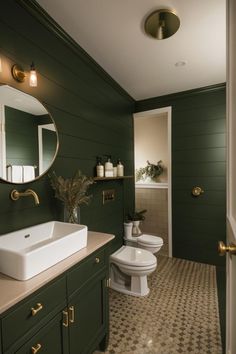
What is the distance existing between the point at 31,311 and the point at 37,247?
369mm

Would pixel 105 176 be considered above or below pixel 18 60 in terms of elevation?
below

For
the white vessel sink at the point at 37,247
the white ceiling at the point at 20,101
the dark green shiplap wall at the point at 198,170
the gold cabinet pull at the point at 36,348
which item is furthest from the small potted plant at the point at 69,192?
the dark green shiplap wall at the point at 198,170

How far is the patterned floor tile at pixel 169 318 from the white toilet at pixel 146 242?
0.36 meters

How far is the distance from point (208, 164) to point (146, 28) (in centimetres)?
186

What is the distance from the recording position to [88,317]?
4.16 feet

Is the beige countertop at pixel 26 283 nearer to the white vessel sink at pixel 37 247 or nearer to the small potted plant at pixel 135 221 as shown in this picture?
the white vessel sink at pixel 37 247

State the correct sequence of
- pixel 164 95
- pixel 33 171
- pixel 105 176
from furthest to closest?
pixel 164 95, pixel 105 176, pixel 33 171

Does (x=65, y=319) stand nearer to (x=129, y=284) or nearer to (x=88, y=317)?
(x=88, y=317)

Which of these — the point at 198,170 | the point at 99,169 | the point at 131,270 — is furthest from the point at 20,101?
the point at 198,170

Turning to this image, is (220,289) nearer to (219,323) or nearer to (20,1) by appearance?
(219,323)

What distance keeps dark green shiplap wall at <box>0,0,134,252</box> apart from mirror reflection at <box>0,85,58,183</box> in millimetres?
66

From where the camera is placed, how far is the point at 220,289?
2.20 m

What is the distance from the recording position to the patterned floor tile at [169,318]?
4.94 ft

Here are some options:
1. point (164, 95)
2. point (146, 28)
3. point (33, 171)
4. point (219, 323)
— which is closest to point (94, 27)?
point (146, 28)
